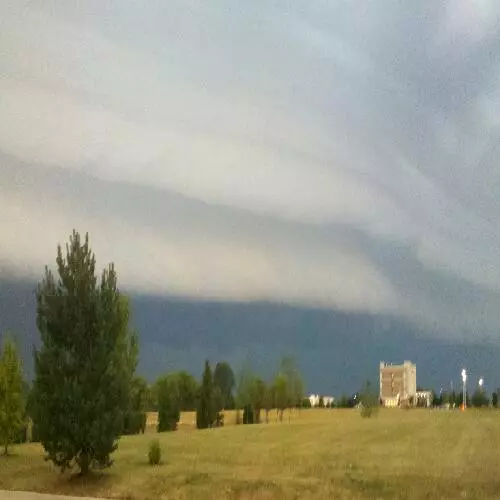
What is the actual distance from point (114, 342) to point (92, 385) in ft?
2.15

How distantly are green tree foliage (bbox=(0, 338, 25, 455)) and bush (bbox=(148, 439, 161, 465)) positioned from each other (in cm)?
256

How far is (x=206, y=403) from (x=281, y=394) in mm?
1029

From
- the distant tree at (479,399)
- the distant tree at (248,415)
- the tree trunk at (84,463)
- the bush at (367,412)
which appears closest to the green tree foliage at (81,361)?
the tree trunk at (84,463)

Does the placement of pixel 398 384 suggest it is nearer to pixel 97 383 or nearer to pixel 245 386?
pixel 245 386

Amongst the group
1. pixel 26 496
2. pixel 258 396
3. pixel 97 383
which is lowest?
pixel 26 496

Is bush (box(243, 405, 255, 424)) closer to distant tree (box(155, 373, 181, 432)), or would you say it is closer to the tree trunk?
distant tree (box(155, 373, 181, 432))

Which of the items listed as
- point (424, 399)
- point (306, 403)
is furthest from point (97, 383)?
point (424, 399)

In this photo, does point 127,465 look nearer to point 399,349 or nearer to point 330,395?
point 330,395

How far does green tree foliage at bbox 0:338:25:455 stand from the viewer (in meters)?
12.2

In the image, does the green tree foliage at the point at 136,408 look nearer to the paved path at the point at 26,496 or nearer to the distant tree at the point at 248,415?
the paved path at the point at 26,496

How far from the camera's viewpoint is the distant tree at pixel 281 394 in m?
10.5

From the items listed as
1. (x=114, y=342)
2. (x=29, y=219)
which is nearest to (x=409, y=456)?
(x=114, y=342)

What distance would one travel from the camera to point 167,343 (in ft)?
36.3

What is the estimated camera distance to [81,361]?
11.2 meters
